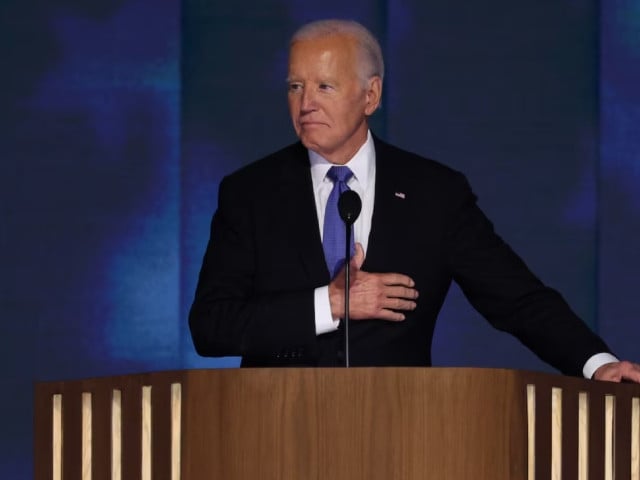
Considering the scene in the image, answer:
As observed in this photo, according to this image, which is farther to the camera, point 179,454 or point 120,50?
point 120,50

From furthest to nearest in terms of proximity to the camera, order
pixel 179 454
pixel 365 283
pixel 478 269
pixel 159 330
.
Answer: pixel 159 330
pixel 478 269
pixel 365 283
pixel 179 454

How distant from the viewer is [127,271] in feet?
16.0

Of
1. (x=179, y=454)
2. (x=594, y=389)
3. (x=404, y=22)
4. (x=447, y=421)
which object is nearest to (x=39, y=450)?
(x=179, y=454)

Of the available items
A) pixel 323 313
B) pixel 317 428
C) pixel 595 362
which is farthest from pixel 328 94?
pixel 317 428

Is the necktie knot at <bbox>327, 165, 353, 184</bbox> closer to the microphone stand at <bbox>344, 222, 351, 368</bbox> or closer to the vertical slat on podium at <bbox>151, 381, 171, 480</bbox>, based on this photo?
the microphone stand at <bbox>344, 222, 351, 368</bbox>

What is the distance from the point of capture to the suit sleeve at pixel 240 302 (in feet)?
10.7

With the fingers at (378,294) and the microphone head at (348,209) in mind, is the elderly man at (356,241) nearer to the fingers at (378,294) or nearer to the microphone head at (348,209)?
the fingers at (378,294)

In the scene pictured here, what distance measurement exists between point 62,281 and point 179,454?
2.32m

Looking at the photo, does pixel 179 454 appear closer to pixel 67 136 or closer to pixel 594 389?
pixel 594 389

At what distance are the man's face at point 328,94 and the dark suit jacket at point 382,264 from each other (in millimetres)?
114

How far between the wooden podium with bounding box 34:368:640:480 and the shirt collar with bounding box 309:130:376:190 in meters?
1.02

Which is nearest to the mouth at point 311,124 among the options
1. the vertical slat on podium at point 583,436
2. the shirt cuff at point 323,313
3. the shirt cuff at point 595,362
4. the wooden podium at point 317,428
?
the shirt cuff at point 323,313

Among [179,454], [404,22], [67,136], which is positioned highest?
[404,22]

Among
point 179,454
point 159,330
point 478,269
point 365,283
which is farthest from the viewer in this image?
point 159,330
